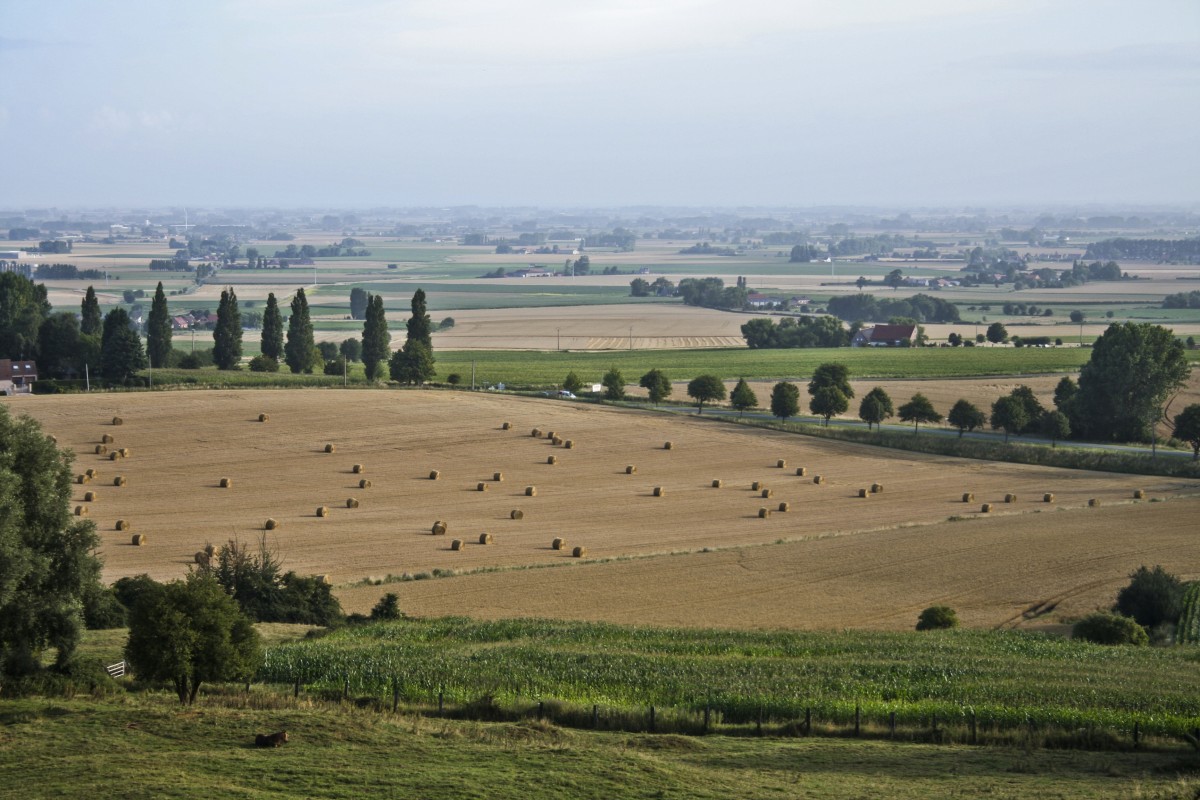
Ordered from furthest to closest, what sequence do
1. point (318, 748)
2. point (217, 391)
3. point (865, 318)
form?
point (865, 318) → point (217, 391) → point (318, 748)

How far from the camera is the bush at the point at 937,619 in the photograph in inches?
1272

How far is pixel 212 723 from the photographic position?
65.4 feet

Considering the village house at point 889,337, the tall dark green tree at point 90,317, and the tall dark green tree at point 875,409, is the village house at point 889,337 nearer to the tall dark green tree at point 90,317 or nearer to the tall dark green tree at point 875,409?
the tall dark green tree at point 875,409

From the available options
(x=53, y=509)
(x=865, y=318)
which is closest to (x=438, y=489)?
(x=53, y=509)

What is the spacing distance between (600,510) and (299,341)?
4298 cm

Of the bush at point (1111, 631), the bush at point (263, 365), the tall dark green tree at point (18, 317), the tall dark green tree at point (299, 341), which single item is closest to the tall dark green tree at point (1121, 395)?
the bush at point (1111, 631)

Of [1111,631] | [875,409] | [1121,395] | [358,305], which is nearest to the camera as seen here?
[1111,631]

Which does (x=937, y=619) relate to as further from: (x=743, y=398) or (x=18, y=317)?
(x=18, y=317)

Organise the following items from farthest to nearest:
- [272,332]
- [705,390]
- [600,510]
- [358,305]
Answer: [358,305]
[272,332]
[705,390]
[600,510]

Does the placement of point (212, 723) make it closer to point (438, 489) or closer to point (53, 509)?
point (53, 509)

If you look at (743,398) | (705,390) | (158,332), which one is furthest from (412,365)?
(743,398)

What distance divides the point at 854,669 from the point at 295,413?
41.4 meters

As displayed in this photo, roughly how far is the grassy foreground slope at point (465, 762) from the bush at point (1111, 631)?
1206 centimetres

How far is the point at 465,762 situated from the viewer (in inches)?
724
